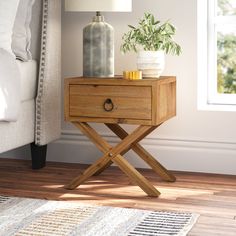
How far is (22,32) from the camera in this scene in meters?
3.27

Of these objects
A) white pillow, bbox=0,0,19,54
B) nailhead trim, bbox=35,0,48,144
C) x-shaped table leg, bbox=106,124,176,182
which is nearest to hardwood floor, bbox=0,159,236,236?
x-shaped table leg, bbox=106,124,176,182

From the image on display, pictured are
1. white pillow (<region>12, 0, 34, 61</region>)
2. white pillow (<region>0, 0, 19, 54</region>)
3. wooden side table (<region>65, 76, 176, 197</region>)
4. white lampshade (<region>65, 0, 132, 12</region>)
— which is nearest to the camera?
wooden side table (<region>65, 76, 176, 197</region>)

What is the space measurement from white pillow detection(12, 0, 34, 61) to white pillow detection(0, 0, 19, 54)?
98 mm

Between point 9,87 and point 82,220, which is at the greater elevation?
point 9,87

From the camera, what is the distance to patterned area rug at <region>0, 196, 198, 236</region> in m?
2.31

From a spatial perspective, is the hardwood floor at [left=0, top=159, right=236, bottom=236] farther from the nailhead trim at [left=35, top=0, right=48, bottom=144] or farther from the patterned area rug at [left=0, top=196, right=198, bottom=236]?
the nailhead trim at [left=35, top=0, right=48, bottom=144]

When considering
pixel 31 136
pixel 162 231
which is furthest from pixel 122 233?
pixel 31 136

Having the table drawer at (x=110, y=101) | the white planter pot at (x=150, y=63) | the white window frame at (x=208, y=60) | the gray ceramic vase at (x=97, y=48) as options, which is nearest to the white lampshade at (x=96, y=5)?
the gray ceramic vase at (x=97, y=48)

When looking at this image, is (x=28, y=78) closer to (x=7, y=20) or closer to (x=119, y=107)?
(x=7, y=20)

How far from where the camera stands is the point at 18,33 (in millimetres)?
3254

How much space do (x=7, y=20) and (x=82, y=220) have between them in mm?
1167

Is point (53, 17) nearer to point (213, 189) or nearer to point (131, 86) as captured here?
point (131, 86)

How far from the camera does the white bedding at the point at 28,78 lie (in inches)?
124

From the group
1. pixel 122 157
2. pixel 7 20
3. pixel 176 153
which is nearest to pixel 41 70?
pixel 7 20
